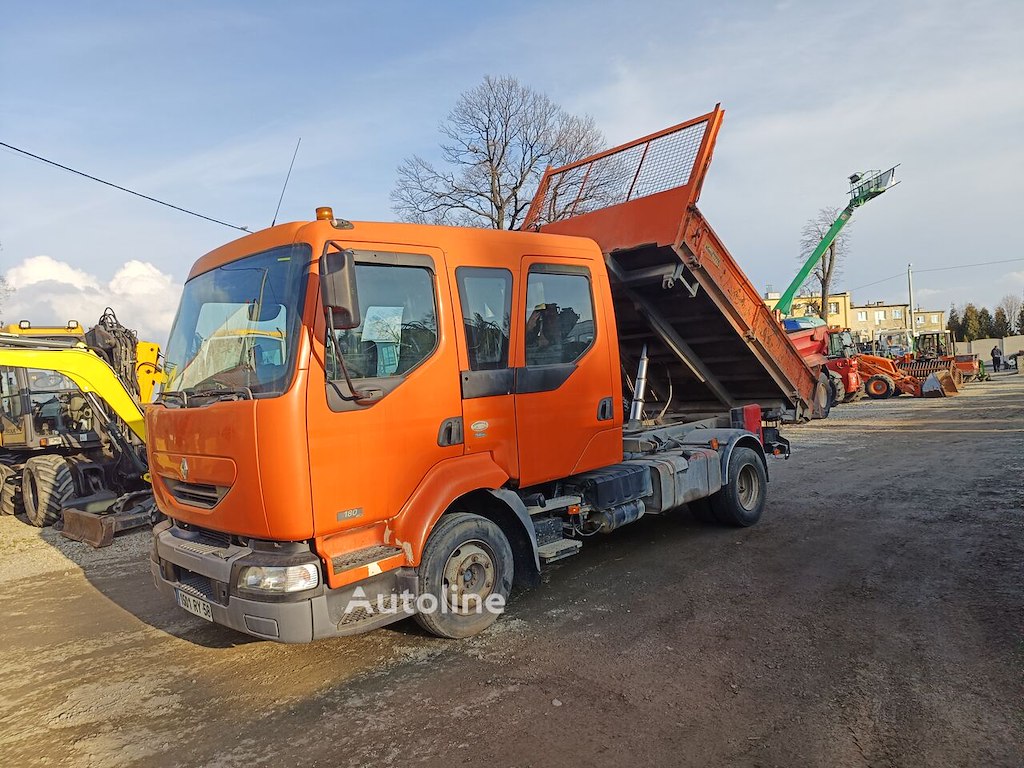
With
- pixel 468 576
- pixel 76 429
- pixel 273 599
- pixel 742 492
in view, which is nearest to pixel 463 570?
pixel 468 576

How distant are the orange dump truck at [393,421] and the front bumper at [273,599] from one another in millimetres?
12

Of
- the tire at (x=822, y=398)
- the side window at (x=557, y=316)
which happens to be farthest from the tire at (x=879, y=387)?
the side window at (x=557, y=316)

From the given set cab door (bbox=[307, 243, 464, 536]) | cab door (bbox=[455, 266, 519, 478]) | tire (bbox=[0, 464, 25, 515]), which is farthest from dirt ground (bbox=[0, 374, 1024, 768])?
tire (bbox=[0, 464, 25, 515])

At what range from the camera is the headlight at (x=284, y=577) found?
3.60m

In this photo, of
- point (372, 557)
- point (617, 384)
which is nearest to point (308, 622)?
point (372, 557)

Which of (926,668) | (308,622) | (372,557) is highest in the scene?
(372,557)

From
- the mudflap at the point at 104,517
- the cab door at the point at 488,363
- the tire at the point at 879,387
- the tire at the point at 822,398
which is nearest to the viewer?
the cab door at the point at 488,363

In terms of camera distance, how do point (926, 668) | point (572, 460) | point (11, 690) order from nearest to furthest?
A: point (926, 668)
point (11, 690)
point (572, 460)

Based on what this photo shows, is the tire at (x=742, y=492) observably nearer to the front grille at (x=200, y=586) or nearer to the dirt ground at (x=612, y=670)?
the dirt ground at (x=612, y=670)

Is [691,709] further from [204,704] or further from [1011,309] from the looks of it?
[1011,309]

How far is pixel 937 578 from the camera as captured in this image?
5.25 metres

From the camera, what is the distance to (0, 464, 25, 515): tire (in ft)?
33.8

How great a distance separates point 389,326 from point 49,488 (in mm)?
7913

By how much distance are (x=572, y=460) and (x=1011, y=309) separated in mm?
94288
